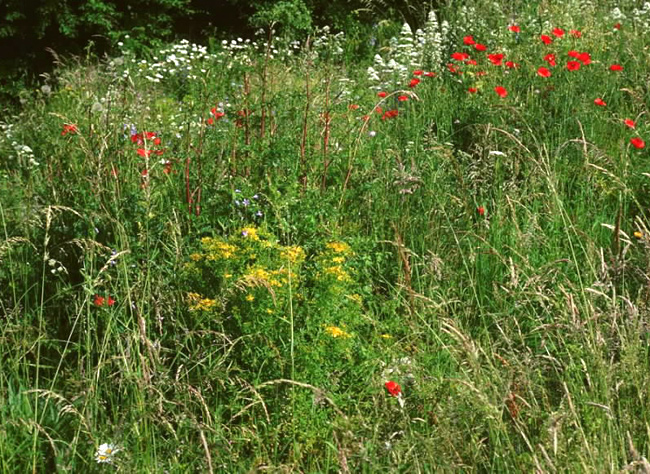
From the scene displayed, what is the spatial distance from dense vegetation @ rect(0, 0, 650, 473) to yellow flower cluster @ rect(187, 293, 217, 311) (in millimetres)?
14

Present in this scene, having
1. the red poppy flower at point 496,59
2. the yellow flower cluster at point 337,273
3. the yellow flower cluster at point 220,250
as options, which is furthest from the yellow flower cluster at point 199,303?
the red poppy flower at point 496,59

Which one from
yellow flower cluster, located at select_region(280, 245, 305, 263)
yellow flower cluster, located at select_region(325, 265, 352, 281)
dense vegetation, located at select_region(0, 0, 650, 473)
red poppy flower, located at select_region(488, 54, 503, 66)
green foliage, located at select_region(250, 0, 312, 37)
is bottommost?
green foliage, located at select_region(250, 0, 312, 37)

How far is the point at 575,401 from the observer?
2385 mm

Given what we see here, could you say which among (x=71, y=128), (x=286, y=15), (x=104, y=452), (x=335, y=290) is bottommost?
(x=286, y=15)

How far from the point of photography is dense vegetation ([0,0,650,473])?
2.20 metres

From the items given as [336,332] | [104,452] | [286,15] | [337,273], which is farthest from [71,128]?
[286,15]

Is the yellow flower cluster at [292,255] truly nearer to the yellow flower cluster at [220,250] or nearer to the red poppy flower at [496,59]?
the yellow flower cluster at [220,250]

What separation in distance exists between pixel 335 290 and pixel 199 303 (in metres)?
0.41

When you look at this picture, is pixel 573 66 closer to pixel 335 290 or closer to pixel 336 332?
pixel 335 290

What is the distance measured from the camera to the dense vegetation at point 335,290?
220 centimetres

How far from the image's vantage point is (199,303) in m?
2.70

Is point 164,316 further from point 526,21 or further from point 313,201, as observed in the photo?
point 526,21

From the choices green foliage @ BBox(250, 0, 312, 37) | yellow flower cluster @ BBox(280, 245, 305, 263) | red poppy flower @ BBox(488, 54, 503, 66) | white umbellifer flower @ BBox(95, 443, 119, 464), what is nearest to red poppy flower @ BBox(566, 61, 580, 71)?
red poppy flower @ BBox(488, 54, 503, 66)

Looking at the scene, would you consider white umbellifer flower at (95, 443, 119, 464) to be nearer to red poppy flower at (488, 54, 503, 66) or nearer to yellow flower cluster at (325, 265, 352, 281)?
yellow flower cluster at (325, 265, 352, 281)
